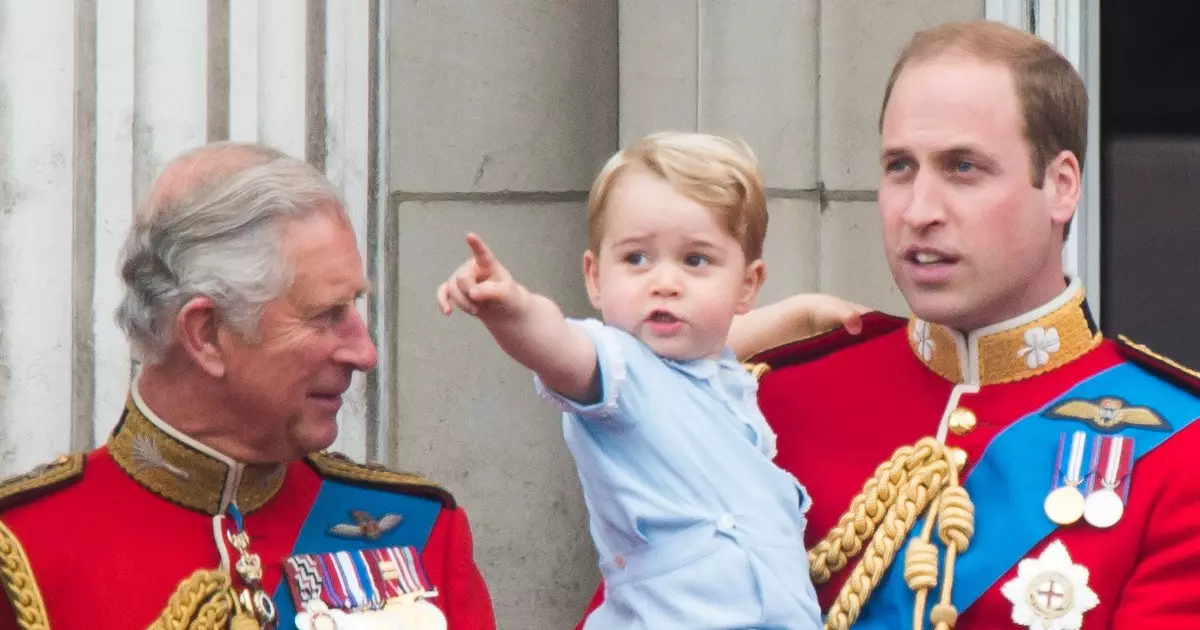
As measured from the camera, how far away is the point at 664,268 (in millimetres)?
2758

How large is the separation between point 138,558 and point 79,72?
1.35m

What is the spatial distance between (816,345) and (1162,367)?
1.87ft

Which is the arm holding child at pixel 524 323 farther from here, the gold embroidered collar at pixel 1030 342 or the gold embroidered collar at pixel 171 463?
the gold embroidered collar at pixel 1030 342

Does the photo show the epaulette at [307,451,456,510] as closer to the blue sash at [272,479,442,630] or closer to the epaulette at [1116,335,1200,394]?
the blue sash at [272,479,442,630]

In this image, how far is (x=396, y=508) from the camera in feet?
9.57

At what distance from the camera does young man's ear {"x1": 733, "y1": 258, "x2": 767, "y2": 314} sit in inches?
113

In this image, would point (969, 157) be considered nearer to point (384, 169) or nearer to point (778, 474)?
point (778, 474)

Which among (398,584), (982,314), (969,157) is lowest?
(398,584)

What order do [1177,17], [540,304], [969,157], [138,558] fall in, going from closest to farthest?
[540,304] → [138,558] → [969,157] → [1177,17]

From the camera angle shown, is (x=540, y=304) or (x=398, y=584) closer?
(x=540, y=304)

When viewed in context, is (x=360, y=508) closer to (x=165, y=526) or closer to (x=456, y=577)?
(x=456, y=577)

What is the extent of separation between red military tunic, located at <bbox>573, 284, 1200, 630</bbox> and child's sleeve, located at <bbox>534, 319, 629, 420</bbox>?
52 centimetres

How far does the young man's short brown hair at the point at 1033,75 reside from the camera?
290 centimetres

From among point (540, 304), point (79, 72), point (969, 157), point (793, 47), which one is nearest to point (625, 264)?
point (540, 304)
